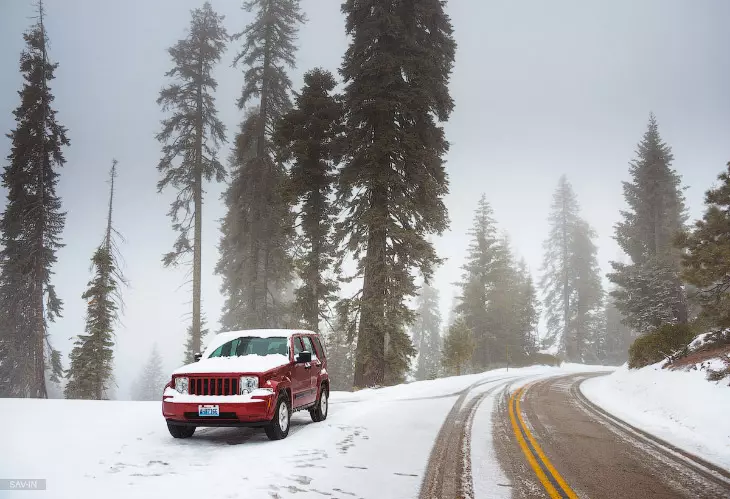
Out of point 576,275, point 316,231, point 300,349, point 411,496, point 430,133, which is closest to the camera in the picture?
point 411,496

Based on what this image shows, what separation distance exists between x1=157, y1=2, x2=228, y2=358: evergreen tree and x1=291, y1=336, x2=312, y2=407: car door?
15720 mm

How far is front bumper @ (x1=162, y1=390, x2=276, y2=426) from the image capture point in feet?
22.7

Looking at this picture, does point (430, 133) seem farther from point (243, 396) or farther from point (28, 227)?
point (28, 227)

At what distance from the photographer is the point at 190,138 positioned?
23984 millimetres

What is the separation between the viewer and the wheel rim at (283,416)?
7586 millimetres

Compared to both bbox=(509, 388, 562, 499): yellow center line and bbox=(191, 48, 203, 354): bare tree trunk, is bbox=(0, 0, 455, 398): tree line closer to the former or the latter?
bbox=(191, 48, 203, 354): bare tree trunk

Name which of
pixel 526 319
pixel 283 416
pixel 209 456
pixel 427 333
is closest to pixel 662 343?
pixel 283 416

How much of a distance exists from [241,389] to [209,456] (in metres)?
1.09

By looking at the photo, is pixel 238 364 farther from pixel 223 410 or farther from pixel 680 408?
pixel 680 408

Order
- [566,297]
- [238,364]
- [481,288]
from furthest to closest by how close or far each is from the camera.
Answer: [566,297] < [481,288] < [238,364]

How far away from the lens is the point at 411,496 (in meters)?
5.07

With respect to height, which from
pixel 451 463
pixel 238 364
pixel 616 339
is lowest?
pixel 616 339

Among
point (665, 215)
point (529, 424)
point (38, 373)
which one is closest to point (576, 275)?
point (665, 215)

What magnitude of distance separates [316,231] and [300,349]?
1155 centimetres
